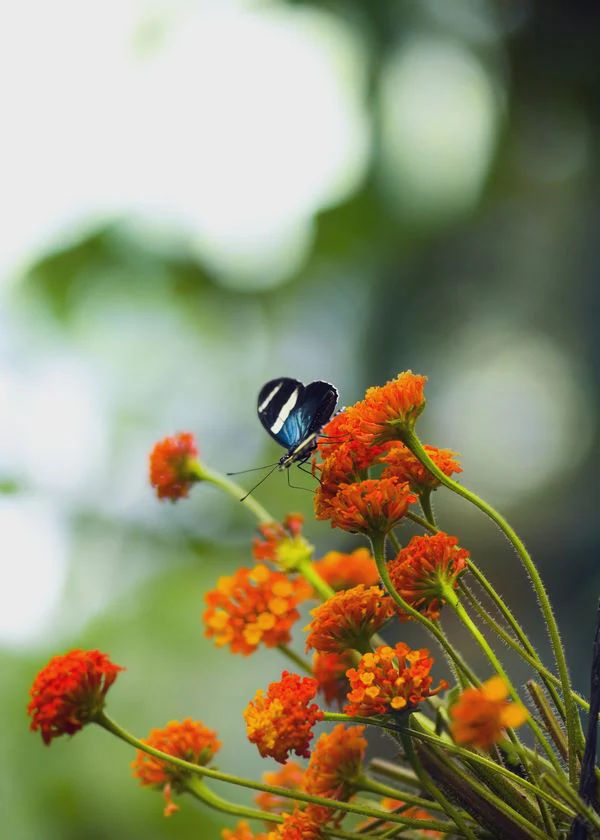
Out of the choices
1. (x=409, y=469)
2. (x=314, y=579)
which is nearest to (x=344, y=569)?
(x=314, y=579)

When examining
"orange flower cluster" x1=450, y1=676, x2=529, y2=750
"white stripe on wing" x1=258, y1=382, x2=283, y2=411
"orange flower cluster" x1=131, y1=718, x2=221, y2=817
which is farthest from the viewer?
"white stripe on wing" x1=258, y1=382, x2=283, y2=411

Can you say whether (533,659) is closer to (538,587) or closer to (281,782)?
(538,587)

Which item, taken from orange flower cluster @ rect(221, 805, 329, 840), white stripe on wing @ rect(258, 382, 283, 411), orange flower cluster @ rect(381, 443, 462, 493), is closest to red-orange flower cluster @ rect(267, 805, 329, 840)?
orange flower cluster @ rect(221, 805, 329, 840)

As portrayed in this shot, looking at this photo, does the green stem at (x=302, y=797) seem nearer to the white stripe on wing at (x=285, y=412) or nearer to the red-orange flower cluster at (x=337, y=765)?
the red-orange flower cluster at (x=337, y=765)

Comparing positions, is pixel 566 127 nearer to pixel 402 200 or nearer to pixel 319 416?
Result: pixel 402 200

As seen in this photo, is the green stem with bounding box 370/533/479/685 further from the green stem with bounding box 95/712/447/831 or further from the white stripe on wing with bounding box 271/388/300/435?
the white stripe on wing with bounding box 271/388/300/435

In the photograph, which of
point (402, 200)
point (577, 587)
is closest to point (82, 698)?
point (577, 587)

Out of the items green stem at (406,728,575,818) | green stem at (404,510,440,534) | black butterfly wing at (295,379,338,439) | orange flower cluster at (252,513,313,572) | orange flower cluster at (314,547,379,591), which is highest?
black butterfly wing at (295,379,338,439)
